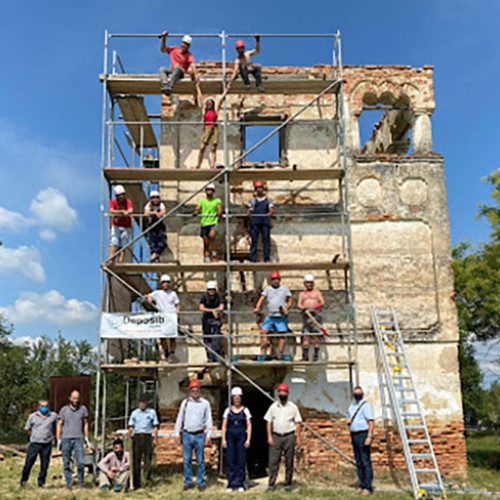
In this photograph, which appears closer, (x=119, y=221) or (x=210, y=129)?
(x=119, y=221)

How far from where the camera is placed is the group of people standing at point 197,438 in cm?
966

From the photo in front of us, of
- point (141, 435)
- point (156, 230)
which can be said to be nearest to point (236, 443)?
point (141, 435)

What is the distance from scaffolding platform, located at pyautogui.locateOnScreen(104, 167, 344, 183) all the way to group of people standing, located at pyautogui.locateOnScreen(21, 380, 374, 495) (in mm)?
4311

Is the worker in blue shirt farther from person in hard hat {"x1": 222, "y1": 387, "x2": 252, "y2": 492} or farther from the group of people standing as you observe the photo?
person in hard hat {"x1": 222, "y1": 387, "x2": 252, "y2": 492}

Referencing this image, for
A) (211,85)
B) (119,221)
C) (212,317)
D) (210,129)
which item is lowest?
(212,317)

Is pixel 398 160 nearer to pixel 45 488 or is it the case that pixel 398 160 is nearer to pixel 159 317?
pixel 159 317

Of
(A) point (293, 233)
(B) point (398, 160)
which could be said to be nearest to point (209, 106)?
(A) point (293, 233)

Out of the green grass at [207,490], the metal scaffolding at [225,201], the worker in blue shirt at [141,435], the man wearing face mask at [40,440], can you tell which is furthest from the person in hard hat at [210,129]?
the green grass at [207,490]

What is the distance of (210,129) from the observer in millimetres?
12555

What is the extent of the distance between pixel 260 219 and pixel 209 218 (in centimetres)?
97

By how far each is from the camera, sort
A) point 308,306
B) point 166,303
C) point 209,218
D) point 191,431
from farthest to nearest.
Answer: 1. point 209,218
2. point 308,306
3. point 166,303
4. point 191,431

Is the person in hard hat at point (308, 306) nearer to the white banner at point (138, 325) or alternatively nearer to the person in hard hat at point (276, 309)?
the person in hard hat at point (276, 309)

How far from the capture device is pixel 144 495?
9305mm

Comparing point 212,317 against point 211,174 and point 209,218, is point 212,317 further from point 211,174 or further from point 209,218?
point 211,174
